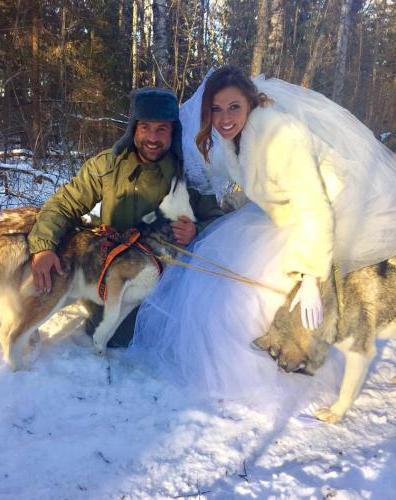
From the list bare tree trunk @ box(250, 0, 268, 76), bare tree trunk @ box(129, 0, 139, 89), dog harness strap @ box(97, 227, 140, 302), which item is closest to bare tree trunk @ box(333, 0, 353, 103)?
bare tree trunk @ box(129, 0, 139, 89)

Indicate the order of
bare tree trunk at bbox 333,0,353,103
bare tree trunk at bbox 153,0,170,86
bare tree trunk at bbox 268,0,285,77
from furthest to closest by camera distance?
bare tree trunk at bbox 333,0,353,103 < bare tree trunk at bbox 153,0,170,86 < bare tree trunk at bbox 268,0,285,77

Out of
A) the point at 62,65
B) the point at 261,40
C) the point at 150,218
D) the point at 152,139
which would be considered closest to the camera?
the point at 152,139

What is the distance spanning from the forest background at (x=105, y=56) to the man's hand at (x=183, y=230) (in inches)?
153

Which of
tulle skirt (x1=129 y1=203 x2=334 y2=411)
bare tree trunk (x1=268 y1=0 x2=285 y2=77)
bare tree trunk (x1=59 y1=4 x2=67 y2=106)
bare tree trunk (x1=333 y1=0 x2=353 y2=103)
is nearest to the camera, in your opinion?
tulle skirt (x1=129 y1=203 x2=334 y2=411)

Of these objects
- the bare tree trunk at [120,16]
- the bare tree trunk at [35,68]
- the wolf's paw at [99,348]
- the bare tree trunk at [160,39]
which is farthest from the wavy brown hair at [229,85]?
the bare tree trunk at [120,16]

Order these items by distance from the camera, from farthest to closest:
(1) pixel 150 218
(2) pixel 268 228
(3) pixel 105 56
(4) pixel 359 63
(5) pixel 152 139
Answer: (4) pixel 359 63, (3) pixel 105 56, (1) pixel 150 218, (5) pixel 152 139, (2) pixel 268 228

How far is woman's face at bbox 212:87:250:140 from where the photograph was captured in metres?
2.32

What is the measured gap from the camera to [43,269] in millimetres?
2611

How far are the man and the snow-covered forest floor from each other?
2.48 feet

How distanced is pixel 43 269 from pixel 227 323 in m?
1.26

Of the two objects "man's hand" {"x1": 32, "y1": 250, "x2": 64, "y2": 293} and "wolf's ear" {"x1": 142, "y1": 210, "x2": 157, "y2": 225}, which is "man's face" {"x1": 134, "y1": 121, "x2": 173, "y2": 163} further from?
"man's hand" {"x1": 32, "y1": 250, "x2": 64, "y2": 293}

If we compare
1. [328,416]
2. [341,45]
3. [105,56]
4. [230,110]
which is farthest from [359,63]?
[328,416]

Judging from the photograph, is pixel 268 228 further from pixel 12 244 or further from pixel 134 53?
pixel 134 53

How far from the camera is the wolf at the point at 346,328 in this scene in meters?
2.37
